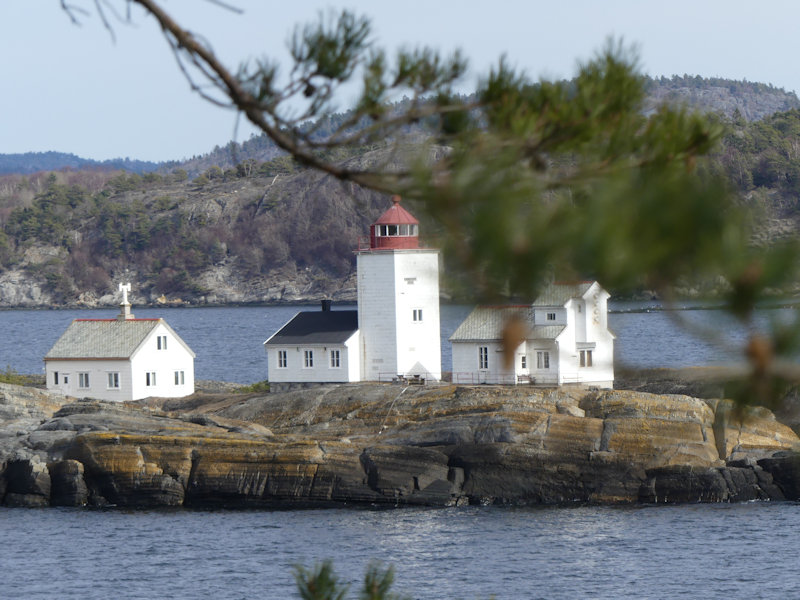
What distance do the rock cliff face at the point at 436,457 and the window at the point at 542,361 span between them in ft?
12.0

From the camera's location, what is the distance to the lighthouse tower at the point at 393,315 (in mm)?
39281

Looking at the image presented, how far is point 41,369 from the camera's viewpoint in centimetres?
7819

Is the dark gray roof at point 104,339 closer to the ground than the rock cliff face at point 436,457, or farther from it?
farther from it

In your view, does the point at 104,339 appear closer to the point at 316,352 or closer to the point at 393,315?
the point at 316,352

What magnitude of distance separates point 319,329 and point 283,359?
5.11 feet

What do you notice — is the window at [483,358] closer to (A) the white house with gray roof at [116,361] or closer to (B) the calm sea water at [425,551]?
(B) the calm sea water at [425,551]

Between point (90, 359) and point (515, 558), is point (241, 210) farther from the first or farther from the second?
point (515, 558)

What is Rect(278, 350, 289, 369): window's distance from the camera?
40.6 meters

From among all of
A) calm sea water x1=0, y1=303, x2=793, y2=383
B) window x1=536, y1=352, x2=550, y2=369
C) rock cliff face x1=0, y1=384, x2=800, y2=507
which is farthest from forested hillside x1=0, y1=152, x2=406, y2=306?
rock cliff face x1=0, y1=384, x2=800, y2=507

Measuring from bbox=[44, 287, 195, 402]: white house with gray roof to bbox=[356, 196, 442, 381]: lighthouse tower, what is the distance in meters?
6.89

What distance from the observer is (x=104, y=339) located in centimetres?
4175

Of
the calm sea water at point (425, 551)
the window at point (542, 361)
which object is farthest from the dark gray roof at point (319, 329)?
the calm sea water at point (425, 551)

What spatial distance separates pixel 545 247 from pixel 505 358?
18.5 inches

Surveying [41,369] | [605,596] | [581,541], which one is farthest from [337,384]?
[41,369]
